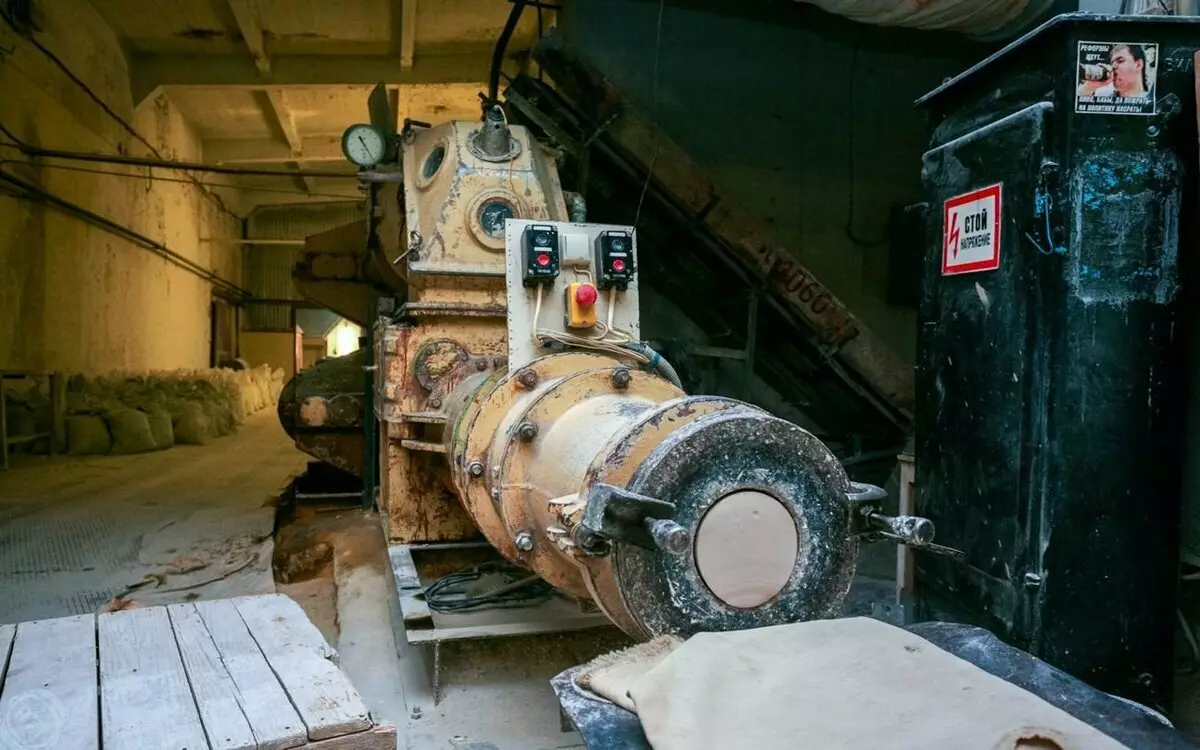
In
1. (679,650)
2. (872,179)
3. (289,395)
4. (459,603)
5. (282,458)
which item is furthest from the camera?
(282,458)

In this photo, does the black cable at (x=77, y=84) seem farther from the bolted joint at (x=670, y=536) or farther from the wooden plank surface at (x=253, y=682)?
the bolted joint at (x=670, y=536)

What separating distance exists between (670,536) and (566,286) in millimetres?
1601

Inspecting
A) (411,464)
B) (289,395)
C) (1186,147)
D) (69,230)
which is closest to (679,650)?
(1186,147)

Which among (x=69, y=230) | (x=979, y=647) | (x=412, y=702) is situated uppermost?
(x=69, y=230)

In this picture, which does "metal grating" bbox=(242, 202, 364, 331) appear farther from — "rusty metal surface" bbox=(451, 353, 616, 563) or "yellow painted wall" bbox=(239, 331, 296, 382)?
"rusty metal surface" bbox=(451, 353, 616, 563)

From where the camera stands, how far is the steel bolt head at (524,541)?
2.05m

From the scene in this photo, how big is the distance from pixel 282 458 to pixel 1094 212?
678 centimetres

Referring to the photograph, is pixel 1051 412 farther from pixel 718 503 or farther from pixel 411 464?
pixel 411 464

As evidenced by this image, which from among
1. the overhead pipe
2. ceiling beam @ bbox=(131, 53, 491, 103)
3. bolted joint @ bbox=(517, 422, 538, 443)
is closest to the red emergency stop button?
bolted joint @ bbox=(517, 422, 538, 443)

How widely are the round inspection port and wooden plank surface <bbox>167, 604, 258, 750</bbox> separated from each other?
884 mm

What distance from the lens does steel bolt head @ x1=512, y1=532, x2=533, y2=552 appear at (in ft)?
6.72

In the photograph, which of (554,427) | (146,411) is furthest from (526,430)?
(146,411)

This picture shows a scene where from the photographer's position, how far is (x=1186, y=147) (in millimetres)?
2143

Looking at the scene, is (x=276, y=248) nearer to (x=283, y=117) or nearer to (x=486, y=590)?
(x=283, y=117)
